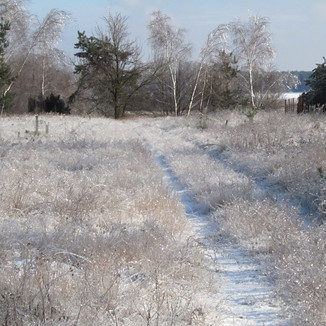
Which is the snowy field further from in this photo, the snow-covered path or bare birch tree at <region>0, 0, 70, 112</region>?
bare birch tree at <region>0, 0, 70, 112</region>

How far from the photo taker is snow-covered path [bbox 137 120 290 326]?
392 cm

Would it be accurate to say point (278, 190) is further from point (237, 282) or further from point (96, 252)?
point (96, 252)

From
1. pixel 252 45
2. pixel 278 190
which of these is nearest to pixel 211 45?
pixel 252 45

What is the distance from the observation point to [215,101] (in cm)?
4253

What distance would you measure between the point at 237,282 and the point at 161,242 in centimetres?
93

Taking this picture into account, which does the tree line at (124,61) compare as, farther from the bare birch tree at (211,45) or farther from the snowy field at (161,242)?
the snowy field at (161,242)

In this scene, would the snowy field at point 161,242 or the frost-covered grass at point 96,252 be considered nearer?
the frost-covered grass at point 96,252

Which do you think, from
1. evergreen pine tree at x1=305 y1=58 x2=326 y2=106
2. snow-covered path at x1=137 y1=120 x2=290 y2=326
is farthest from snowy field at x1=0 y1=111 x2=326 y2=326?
evergreen pine tree at x1=305 y1=58 x2=326 y2=106

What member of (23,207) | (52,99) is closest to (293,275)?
(23,207)

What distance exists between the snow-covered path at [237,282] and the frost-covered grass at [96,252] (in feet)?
0.58

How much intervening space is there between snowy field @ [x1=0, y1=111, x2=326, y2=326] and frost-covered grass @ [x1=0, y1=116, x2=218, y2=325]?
0.05ft

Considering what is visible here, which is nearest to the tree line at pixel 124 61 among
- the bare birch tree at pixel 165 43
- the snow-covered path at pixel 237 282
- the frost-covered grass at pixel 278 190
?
the bare birch tree at pixel 165 43

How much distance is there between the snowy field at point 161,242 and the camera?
3.72 m

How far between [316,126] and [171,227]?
1095cm
